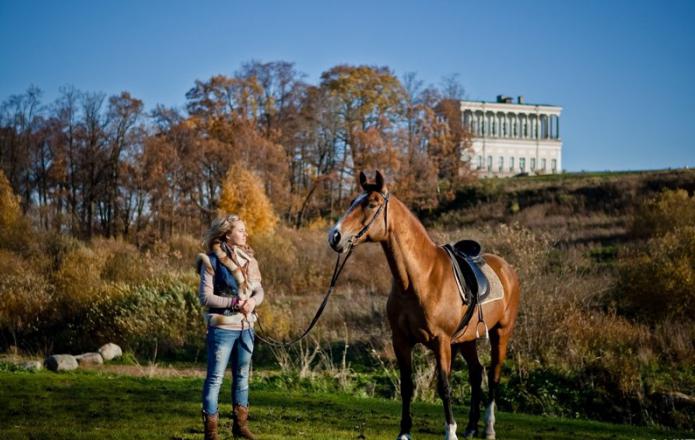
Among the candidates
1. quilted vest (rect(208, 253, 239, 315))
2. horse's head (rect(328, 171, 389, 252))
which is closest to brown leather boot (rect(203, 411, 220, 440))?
quilted vest (rect(208, 253, 239, 315))

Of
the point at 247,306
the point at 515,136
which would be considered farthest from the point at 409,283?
the point at 515,136

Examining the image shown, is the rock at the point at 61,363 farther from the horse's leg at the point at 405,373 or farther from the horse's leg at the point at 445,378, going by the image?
the horse's leg at the point at 445,378

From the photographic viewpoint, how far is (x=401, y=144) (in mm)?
52844

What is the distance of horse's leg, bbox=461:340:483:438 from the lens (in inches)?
327

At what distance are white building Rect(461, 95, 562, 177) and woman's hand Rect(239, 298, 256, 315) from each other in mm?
90479

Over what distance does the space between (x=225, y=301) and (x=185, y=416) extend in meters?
2.44

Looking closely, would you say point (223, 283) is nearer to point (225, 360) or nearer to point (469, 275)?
point (225, 360)

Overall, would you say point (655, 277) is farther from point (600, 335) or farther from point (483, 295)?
point (483, 295)

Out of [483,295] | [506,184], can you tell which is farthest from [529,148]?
[483,295]

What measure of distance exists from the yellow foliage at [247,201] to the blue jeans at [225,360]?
30567 millimetres

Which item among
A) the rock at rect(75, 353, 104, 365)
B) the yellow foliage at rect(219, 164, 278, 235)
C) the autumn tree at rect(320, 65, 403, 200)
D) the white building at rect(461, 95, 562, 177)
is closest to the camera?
the rock at rect(75, 353, 104, 365)

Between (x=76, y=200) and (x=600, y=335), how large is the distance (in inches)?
1431

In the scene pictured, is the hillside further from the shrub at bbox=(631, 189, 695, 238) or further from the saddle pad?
the saddle pad

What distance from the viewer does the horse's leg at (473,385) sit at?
327 inches
